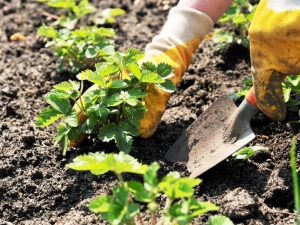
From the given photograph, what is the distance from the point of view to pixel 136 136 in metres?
2.68

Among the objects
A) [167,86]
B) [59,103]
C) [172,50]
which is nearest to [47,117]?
[59,103]

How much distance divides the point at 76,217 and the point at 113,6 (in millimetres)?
2107

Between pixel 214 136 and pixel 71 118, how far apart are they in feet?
2.20

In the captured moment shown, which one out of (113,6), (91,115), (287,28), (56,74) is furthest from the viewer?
(113,6)

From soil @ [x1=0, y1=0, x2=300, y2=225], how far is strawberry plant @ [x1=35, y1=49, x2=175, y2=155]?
0.16 meters

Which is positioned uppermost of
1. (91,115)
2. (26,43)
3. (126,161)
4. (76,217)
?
(126,161)

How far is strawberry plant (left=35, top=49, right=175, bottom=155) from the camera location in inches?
97.1

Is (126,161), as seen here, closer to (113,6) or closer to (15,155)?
(15,155)

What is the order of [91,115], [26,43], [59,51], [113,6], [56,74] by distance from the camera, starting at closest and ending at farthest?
[91,115] < [59,51] < [56,74] < [26,43] < [113,6]

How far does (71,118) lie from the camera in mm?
2516

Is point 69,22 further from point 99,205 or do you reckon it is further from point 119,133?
point 99,205

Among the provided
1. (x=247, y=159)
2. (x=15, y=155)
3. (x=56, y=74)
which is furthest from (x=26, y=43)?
(x=247, y=159)

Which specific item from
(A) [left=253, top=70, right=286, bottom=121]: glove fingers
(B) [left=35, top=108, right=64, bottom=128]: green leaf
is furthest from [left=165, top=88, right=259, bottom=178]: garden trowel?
(B) [left=35, top=108, right=64, bottom=128]: green leaf

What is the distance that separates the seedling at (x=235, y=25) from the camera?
3217 millimetres
